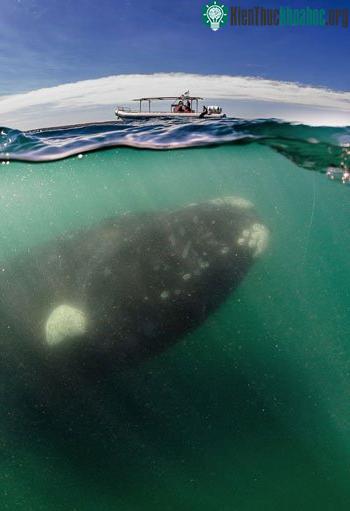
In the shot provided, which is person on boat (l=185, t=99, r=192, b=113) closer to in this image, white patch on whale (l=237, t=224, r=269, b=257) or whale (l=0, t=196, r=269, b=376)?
whale (l=0, t=196, r=269, b=376)

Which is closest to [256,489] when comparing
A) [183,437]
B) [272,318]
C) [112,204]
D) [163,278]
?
[183,437]

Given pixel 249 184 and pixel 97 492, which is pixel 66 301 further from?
pixel 249 184

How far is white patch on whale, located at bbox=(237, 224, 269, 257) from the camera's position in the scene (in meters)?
10.1

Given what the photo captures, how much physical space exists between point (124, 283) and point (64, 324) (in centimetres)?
175

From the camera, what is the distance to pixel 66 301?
326 inches

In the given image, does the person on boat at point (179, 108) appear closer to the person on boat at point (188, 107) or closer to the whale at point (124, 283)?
the person on boat at point (188, 107)

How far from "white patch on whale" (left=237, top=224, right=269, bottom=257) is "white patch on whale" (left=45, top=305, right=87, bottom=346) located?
5.09 meters

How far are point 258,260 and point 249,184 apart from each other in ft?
36.8

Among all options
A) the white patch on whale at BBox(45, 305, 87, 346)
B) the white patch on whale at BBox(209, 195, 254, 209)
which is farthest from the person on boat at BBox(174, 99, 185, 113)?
the white patch on whale at BBox(45, 305, 87, 346)

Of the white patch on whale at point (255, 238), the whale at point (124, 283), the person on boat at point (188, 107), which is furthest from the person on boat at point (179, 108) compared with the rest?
the white patch on whale at point (255, 238)

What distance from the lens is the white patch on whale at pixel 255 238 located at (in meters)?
10.1

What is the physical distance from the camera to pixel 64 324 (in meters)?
7.73

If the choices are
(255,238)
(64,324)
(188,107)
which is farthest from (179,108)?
(64,324)

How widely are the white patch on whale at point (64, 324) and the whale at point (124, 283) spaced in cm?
2
